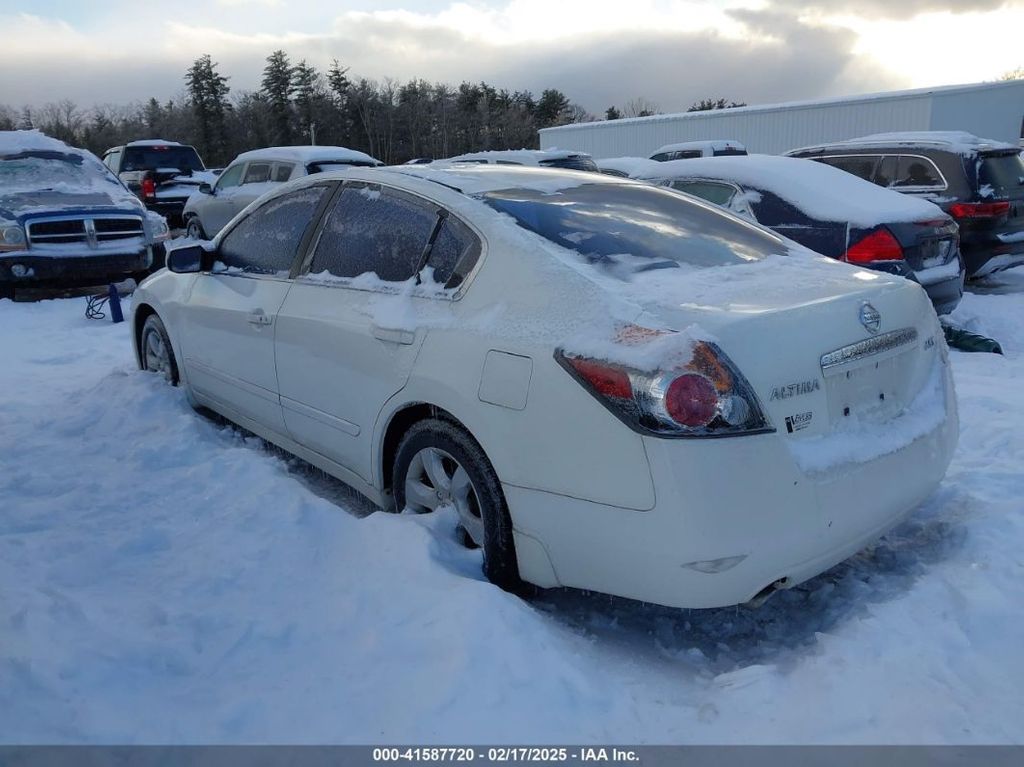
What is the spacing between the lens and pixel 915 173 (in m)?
9.29

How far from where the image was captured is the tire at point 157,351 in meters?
5.32

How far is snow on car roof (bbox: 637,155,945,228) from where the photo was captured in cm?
629

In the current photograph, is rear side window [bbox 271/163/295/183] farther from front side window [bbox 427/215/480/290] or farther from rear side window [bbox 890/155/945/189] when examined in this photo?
front side window [bbox 427/215/480/290]

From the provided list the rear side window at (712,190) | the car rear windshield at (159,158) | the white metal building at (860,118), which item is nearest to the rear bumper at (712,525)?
the rear side window at (712,190)

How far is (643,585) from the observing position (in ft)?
8.20

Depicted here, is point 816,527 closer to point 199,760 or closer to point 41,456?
point 199,760

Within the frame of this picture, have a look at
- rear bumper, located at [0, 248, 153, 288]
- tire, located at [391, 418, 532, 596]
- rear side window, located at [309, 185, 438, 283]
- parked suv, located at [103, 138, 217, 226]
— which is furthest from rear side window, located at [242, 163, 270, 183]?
tire, located at [391, 418, 532, 596]

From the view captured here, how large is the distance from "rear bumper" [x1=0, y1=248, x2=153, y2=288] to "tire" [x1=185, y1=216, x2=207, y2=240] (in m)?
4.97

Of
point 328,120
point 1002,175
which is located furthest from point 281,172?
point 328,120

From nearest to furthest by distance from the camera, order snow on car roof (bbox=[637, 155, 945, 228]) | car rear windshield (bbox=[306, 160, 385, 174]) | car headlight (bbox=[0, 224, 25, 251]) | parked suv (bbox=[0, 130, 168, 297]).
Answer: snow on car roof (bbox=[637, 155, 945, 228]) → car headlight (bbox=[0, 224, 25, 251]) → parked suv (bbox=[0, 130, 168, 297]) → car rear windshield (bbox=[306, 160, 385, 174])

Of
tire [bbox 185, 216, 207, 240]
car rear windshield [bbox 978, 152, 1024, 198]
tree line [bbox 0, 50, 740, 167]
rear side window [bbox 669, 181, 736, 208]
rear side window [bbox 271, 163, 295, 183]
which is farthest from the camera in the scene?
tree line [bbox 0, 50, 740, 167]

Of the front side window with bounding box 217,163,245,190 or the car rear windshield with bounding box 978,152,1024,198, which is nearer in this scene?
the car rear windshield with bounding box 978,152,1024,198

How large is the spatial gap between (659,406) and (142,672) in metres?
1.77

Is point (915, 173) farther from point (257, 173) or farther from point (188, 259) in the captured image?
point (257, 173)
